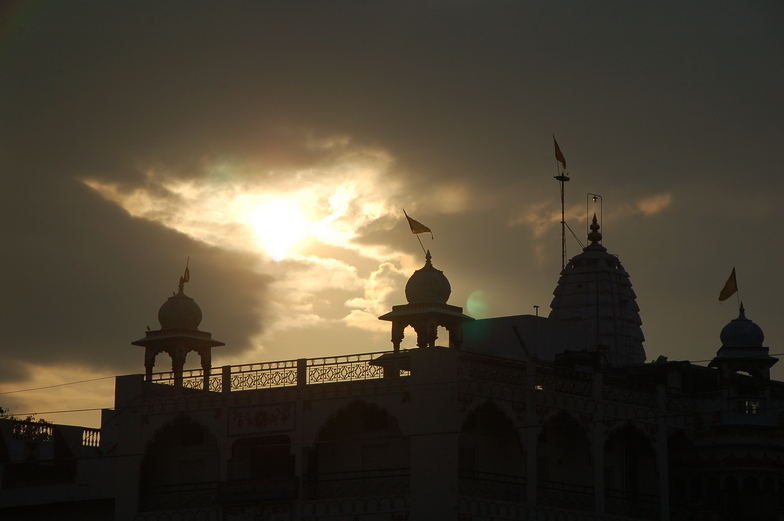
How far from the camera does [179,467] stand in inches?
1609

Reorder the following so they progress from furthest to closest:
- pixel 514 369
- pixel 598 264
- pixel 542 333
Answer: pixel 598 264 → pixel 542 333 → pixel 514 369

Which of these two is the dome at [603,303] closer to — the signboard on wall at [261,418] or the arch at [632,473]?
the arch at [632,473]

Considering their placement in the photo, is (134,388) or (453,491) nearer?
(453,491)

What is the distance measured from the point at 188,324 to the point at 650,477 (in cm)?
1751

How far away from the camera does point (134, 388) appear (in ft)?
133

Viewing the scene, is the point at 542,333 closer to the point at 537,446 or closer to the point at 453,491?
Answer: the point at 537,446

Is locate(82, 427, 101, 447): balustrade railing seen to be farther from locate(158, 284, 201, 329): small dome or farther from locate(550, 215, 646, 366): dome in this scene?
locate(550, 215, 646, 366): dome

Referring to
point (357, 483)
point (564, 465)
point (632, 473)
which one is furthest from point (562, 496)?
point (357, 483)

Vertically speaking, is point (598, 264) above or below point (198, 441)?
above

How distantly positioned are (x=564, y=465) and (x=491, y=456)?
10.6ft

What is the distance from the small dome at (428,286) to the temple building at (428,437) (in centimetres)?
6

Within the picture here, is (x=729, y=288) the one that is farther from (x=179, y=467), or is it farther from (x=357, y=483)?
(x=179, y=467)

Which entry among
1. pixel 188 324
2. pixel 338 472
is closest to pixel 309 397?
pixel 338 472

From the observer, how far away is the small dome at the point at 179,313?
44.1m
